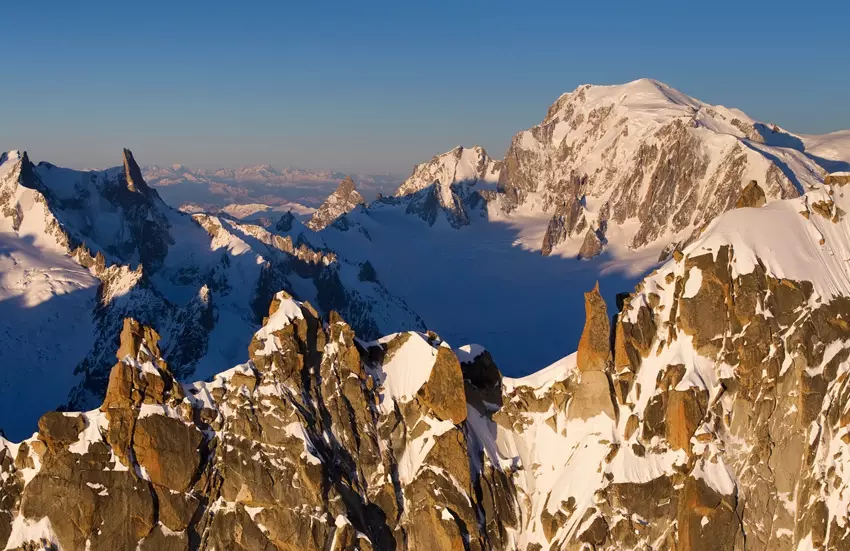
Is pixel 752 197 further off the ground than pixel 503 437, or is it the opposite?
pixel 752 197

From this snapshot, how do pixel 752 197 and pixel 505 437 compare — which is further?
pixel 752 197

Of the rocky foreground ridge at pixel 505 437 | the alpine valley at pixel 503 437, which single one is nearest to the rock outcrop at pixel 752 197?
the alpine valley at pixel 503 437

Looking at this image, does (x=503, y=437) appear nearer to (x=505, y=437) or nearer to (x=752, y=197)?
(x=505, y=437)

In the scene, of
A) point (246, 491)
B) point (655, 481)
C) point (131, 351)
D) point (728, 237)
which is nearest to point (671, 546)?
point (655, 481)

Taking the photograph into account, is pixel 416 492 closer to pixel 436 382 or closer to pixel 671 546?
pixel 436 382

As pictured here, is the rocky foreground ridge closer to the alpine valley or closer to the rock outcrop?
the alpine valley

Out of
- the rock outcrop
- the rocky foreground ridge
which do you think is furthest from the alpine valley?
the rock outcrop

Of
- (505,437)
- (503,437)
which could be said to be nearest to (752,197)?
(505,437)

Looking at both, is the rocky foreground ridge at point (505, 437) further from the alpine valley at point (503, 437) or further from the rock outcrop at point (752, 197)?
the rock outcrop at point (752, 197)

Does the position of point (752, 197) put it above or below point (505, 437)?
above
